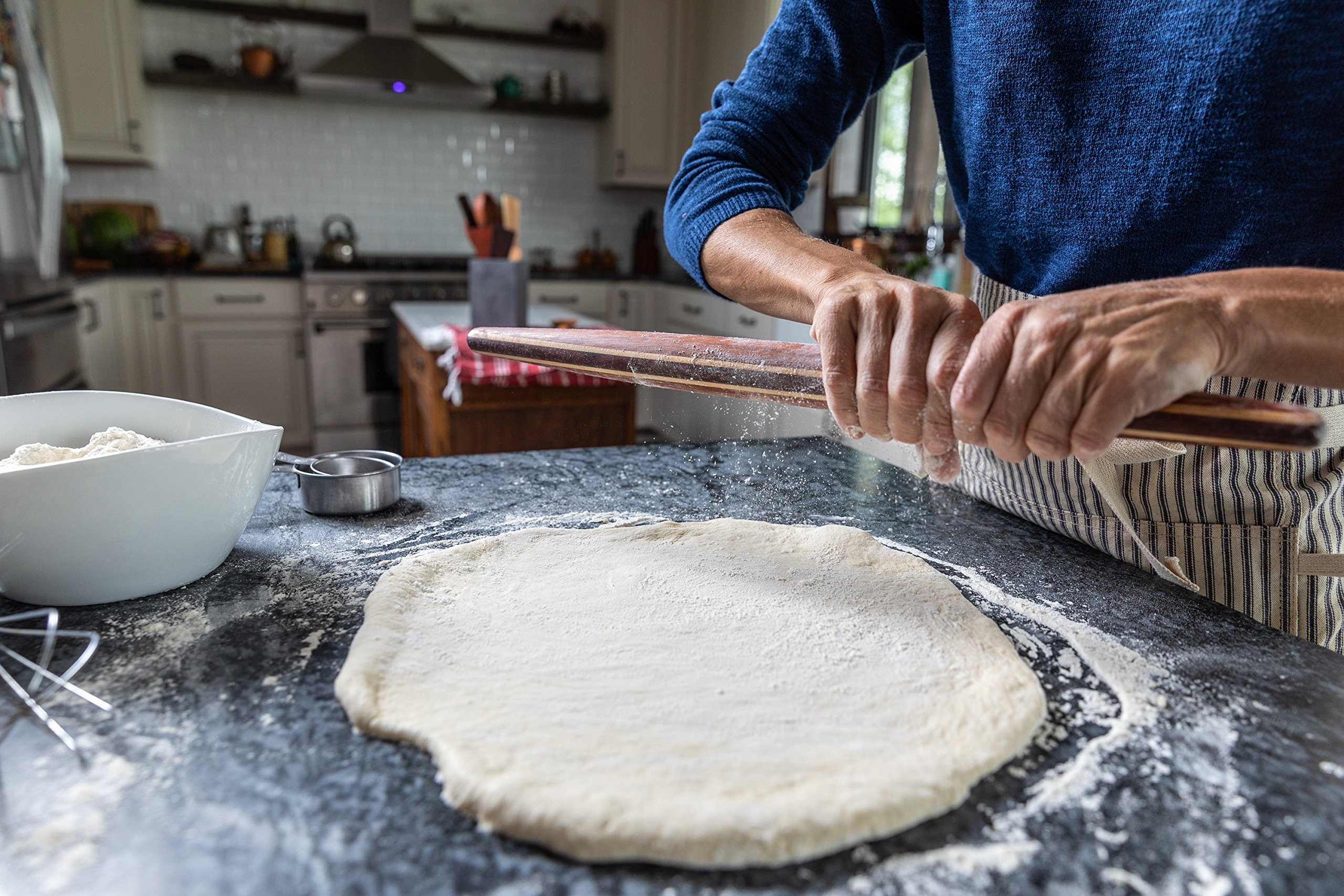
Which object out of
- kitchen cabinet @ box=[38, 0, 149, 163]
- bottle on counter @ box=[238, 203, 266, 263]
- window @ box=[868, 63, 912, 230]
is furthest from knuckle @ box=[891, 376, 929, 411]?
kitchen cabinet @ box=[38, 0, 149, 163]

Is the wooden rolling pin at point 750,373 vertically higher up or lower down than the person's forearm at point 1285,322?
lower down

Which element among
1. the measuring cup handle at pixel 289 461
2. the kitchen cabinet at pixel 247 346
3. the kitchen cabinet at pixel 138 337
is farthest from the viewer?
the kitchen cabinet at pixel 247 346

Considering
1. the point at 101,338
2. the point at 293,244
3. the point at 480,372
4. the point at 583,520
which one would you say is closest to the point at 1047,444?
the point at 583,520

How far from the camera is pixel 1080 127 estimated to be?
34.7 inches

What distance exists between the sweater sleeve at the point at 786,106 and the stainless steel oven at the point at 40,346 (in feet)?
5.58

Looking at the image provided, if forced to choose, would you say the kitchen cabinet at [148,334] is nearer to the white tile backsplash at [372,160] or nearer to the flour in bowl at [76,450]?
the white tile backsplash at [372,160]

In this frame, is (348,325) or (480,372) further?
(348,325)

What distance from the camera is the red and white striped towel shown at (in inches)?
76.5

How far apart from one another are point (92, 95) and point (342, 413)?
5.20 feet

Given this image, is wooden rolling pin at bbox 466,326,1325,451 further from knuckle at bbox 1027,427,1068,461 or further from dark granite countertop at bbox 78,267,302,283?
dark granite countertop at bbox 78,267,302,283

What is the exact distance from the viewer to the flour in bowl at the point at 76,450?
690 mm

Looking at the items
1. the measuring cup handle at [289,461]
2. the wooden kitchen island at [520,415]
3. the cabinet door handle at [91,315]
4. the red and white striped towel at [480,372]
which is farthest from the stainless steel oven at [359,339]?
the measuring cup handle at [289,461]

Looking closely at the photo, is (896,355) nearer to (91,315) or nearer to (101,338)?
(91,315)

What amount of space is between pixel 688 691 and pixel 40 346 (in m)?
2.57
